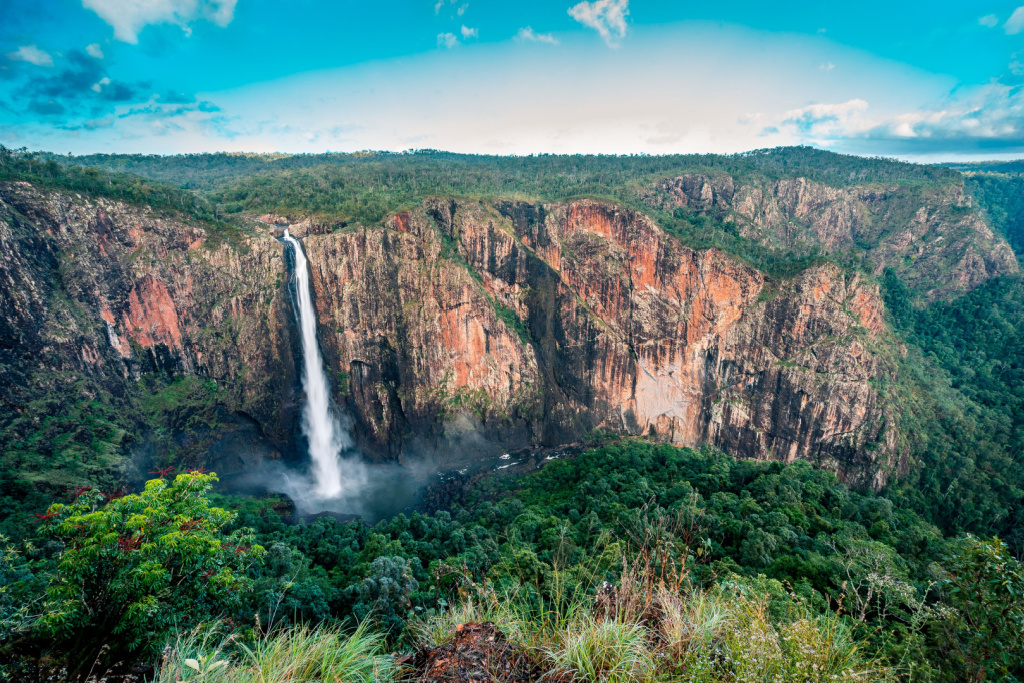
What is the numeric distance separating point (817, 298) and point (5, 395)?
5681 cm

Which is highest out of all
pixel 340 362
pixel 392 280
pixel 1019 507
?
pixel 392 280

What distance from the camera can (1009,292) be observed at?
166 ft

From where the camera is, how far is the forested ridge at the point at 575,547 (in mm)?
3236

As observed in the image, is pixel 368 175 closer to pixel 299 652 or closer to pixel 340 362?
pixel 340 362

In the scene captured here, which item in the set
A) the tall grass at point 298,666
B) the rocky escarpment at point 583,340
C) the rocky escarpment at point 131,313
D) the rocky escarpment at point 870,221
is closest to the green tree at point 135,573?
the tall grass at point 298,666

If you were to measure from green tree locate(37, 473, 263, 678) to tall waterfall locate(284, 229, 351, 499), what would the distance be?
28.3m

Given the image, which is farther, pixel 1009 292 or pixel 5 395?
pixel 1009 292

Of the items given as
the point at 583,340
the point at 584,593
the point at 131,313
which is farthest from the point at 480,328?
the point at 584,593

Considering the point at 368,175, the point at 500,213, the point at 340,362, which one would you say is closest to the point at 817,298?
the point at 500,213

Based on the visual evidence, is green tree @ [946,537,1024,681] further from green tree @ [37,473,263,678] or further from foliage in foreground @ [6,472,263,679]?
green tree @ [37,473,263,678]

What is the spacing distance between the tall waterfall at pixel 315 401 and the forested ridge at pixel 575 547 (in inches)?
246

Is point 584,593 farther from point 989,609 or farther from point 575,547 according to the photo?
point 575,547

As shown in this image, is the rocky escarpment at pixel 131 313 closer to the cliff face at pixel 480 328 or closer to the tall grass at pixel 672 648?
the cliff face at pixel 480 328

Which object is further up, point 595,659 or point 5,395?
point 595,659
